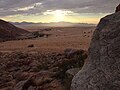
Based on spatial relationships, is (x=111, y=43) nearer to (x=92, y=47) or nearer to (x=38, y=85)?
(x=92, y=47)

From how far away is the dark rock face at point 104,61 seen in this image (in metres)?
6.79

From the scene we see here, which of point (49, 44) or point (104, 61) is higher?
point (104, 61)

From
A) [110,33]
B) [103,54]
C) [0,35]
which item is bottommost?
[0,35]

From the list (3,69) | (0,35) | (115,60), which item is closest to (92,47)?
(115,60)

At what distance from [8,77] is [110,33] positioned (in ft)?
25.7

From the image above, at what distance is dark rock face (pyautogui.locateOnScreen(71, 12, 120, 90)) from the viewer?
22.3ft

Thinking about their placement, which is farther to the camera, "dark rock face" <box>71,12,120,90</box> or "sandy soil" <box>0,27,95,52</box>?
"sandy soil" <box>0,27,95,52</box>

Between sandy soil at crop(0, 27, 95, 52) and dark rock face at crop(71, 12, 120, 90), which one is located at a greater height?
Answer: dark rock face at crop(71, 12, 120, 90)

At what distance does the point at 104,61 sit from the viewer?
725 centimetres

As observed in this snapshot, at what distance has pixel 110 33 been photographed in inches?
296

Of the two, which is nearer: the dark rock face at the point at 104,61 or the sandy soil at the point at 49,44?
the dark rock face at the point at 104,61

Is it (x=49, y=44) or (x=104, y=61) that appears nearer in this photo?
(x=104, y=61)

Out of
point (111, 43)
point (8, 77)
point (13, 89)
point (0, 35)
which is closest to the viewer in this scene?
point (111, 43)

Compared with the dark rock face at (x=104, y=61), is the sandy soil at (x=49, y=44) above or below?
below
